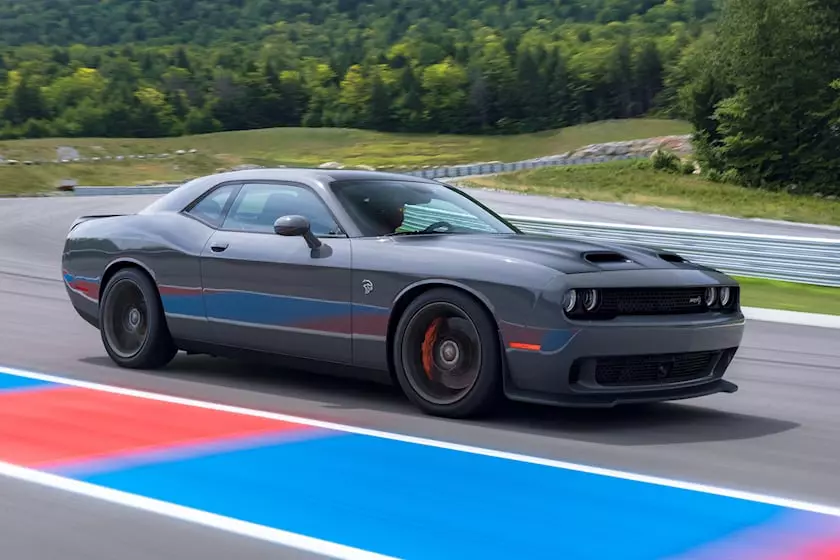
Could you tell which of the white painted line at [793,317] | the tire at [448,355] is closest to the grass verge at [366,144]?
the white painted line at [793,317]

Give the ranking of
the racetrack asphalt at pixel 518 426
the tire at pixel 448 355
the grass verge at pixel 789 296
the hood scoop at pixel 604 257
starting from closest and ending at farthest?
1. the racetrack asphalt at pixel 518 426
2. the tire at pixel 448 355
3. the hood scoop at pixel 604 257
4. the grass verge at pixel 789 296

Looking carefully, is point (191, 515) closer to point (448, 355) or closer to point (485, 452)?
point (485, 452)

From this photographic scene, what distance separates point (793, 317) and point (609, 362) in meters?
7.74

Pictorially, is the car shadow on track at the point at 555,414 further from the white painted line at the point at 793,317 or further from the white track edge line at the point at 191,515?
the white painted line at the point at 793,317

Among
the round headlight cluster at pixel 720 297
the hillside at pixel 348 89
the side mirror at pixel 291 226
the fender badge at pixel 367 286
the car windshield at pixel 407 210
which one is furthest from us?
the hillside at pixel 348 89

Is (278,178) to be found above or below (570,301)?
above

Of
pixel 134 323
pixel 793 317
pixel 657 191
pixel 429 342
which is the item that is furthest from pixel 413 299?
pixel 657 191

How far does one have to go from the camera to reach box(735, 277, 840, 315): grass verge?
14.6 metres

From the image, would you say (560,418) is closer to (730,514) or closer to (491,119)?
(730,514)

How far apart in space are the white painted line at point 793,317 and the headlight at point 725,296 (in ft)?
20.4

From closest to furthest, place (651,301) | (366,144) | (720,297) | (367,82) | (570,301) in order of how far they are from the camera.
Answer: (570,301) < (651,301) < (720,297) < (366,144) < (367,82)

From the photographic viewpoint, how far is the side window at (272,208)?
728cm

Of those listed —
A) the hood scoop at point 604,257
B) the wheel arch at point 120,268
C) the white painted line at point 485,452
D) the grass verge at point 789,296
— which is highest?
the hood scoop at point 604,257

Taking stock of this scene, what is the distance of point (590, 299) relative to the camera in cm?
613
